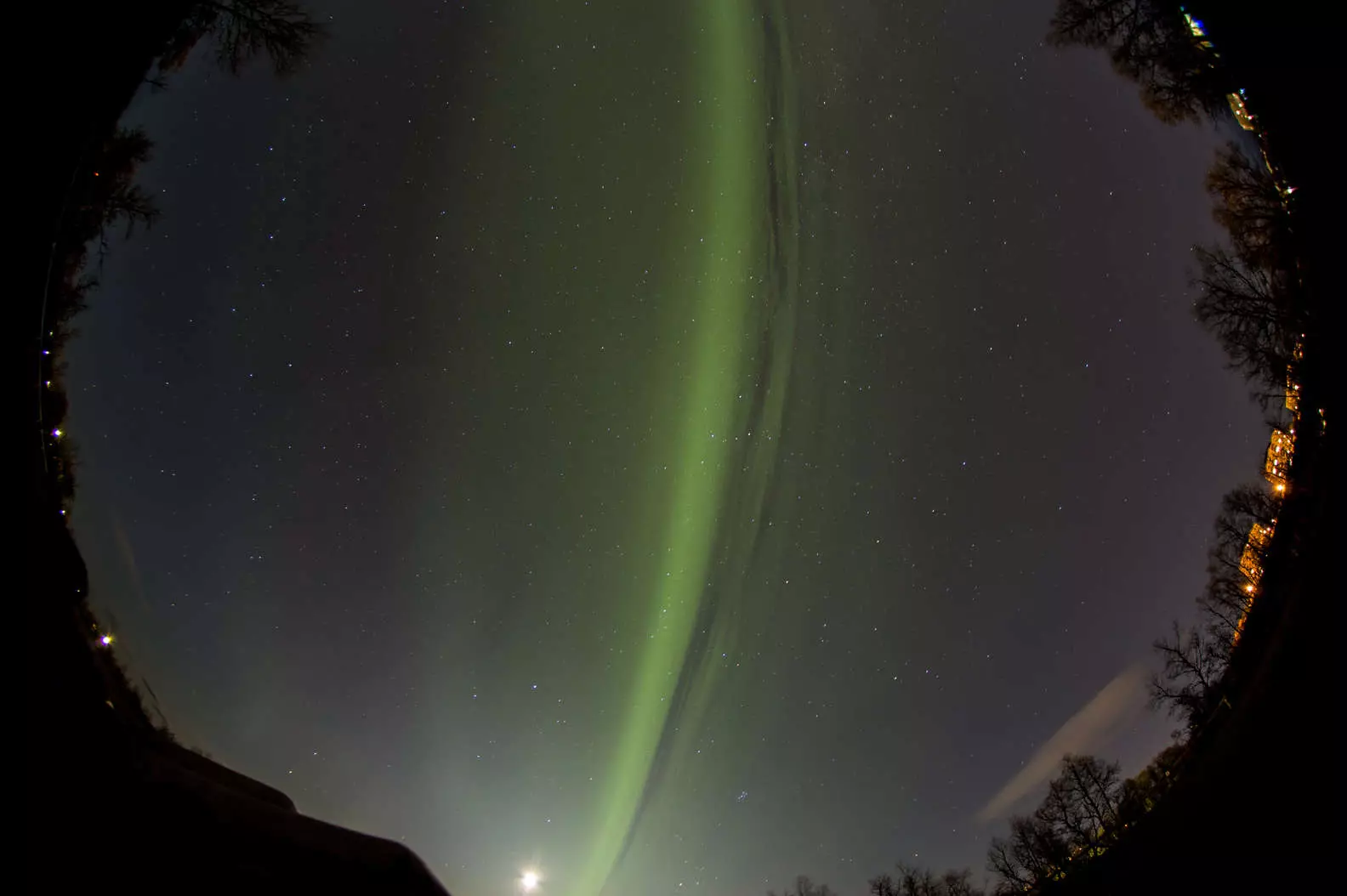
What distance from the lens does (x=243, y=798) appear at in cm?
258

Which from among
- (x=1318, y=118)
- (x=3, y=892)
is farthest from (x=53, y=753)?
(x=1318, y=118)

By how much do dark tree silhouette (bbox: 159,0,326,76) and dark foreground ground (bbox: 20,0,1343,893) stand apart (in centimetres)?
26

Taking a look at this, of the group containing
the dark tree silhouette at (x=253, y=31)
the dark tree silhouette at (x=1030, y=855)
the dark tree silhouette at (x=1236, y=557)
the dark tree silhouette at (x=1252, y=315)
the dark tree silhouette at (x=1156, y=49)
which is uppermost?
the dark tree silhouette at (x=253, y=31)

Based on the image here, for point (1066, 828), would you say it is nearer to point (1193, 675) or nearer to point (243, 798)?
point (1193, 675)

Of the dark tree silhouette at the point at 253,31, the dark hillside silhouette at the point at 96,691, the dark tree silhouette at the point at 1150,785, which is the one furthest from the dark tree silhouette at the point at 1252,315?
the dark tree silhouette at the point at 253,31

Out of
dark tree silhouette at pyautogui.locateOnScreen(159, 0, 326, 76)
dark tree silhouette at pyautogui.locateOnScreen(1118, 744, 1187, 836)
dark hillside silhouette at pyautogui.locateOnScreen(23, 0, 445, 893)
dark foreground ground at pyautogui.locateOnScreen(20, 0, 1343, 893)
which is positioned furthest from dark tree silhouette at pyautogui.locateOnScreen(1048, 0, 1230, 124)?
dark hillside silhouette at pyautogui.locateOnScreen(23, 0, 445, 893)

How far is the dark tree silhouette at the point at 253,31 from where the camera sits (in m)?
2.79

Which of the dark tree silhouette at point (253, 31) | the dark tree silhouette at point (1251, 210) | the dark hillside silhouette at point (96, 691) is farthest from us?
the dark tree silhouette at point (253, 31)

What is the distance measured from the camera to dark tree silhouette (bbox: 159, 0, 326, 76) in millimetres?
2793

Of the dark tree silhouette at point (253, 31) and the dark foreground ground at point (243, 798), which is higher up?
the dark tree silhouette at point (253, 31)

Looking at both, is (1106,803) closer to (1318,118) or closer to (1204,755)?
(1204,755)

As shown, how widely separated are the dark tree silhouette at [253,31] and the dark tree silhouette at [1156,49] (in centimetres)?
386

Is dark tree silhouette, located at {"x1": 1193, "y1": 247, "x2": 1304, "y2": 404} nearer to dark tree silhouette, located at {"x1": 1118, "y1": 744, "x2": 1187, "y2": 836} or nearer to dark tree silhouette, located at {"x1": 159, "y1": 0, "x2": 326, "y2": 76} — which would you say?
dark tree silhouette, located at {"x1": 1118, "y1": 744, "x2": 1187, "y2": 836}

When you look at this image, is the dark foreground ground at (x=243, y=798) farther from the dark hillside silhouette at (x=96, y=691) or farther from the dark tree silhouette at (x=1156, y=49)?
the dark tree silhouette at (x=1156, y=49)
